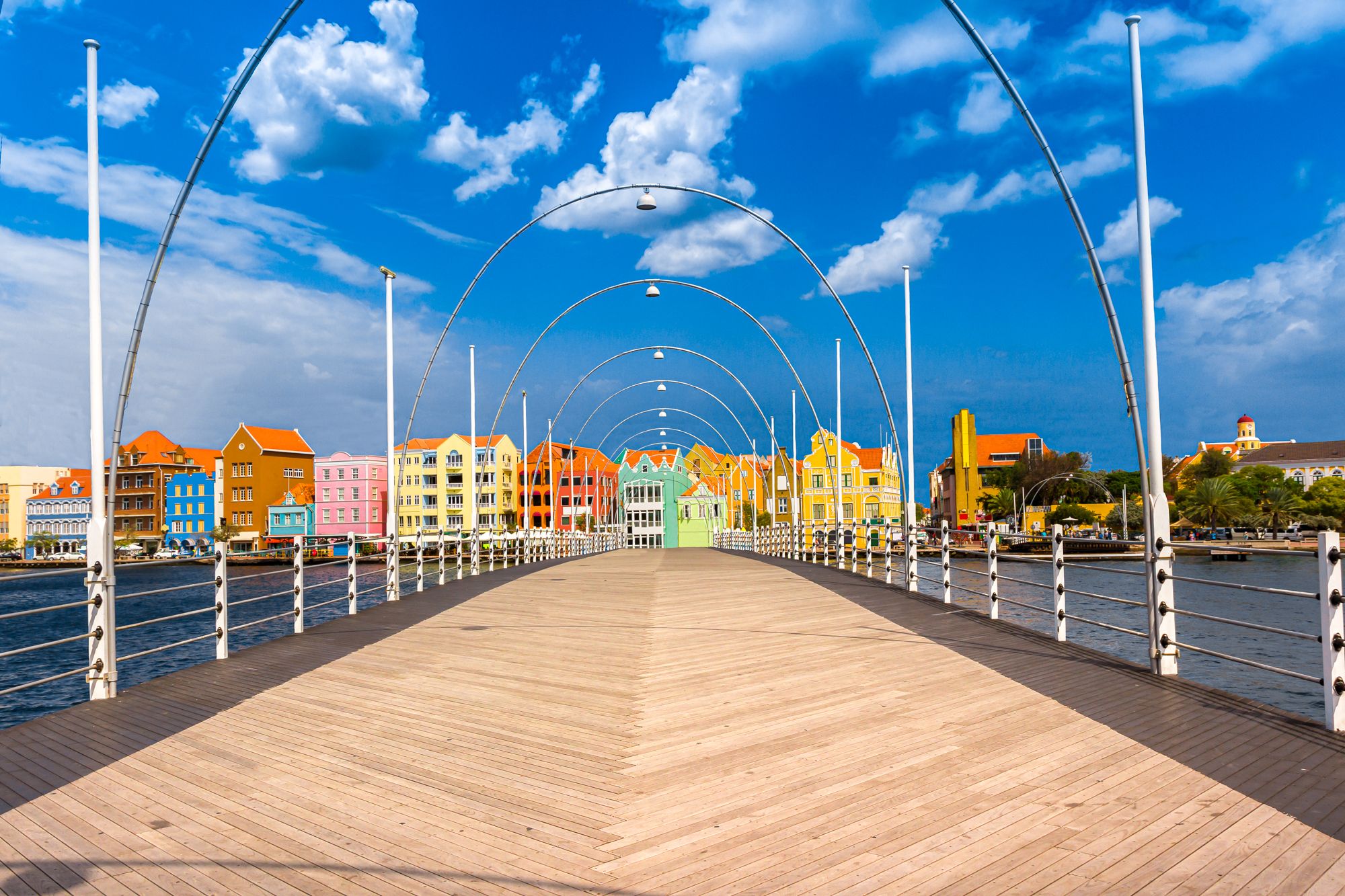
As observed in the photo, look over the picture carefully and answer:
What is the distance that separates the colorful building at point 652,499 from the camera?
65.2 metres

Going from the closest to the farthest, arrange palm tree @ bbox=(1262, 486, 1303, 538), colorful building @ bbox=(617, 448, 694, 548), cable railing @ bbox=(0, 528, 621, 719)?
cable railing @ bbox=(0, 528, 621, 719), colorful building @ bbox=(617, 448, 694, 548), palm tree @ bbox=(1262, 486, 1303, 538)

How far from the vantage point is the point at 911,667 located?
7797 millimetres

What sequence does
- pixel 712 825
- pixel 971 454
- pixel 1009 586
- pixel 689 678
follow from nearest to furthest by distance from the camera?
pixel 712 825 < pixel 689 678 < pixel 1009 586 < pixel 971 454

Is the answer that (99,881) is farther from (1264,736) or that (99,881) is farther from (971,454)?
(971,454)

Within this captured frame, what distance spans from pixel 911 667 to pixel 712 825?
419 cm

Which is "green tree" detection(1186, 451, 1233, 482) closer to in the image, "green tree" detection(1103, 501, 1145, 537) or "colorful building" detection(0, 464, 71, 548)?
"green tree" detection(1103, 501, 1145, 537)

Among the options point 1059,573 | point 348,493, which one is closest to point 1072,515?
point 348,493

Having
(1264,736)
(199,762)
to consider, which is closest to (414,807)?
(199,762)

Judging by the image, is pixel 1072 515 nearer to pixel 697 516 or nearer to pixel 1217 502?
pixel 1217 502

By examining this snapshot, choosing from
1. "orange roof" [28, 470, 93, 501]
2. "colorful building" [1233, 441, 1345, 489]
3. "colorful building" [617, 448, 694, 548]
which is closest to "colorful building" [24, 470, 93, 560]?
"orange roof" [28, 470, 93, 501]

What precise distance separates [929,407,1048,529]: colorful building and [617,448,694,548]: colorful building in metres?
49.8

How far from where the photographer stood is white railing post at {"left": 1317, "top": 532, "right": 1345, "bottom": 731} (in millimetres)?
5445

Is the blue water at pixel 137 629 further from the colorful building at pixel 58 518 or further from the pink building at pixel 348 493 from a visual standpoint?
the colorful building at pixel 58 518

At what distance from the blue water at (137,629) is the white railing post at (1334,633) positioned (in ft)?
24.4
